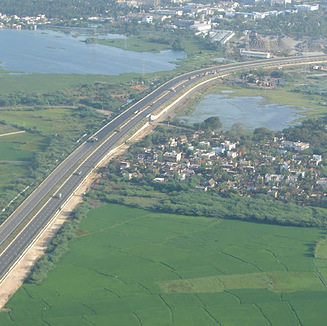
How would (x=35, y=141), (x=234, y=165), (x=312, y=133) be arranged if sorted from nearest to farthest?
(x=234, y=165), (x=35, y=141), (x=312, y=133)

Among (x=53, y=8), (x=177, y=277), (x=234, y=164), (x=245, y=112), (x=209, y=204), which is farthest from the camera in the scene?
(x=53, y=8)

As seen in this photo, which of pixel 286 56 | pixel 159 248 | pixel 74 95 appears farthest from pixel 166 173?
pixel 286 56

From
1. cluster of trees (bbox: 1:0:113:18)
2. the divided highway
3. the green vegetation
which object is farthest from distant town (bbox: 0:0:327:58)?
the green vegetation

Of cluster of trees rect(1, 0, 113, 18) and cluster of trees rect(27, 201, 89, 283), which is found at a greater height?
cluster of trees rect(1, 0, 113, 18)

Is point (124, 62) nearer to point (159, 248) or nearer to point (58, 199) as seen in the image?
point (58, 199)

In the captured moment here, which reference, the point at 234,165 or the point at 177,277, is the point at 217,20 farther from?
the point at 177,277

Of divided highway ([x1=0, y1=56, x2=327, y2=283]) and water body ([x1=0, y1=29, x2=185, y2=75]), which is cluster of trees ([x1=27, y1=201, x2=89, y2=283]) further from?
water body ([x1=0, y1=29, x2=185, y2=75])

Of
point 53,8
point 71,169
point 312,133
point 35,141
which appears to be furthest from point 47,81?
point 53,8
